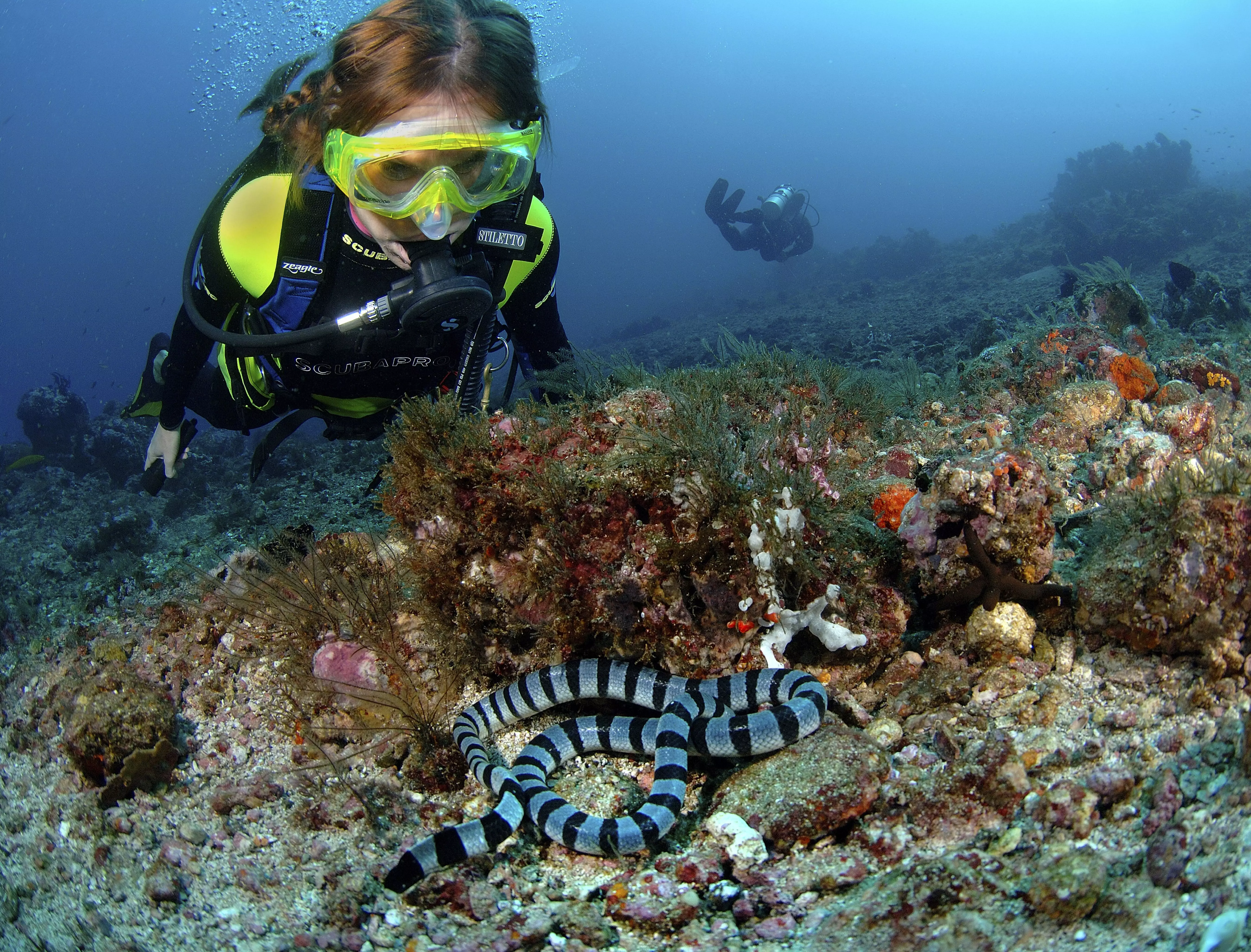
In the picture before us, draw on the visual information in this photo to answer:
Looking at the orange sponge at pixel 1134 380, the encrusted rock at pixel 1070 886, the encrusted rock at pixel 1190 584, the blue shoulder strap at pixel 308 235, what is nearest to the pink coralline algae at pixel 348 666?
the blue shoulder strap at pixel 308 235

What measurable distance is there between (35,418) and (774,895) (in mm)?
20751

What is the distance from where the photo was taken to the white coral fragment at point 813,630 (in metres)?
2.77

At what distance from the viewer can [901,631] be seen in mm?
2852

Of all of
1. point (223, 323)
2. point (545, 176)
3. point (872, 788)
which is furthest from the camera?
point (545, 176)

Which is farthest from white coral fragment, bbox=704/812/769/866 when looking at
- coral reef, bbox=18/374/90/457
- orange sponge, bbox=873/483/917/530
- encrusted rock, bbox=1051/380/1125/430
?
coral reef, bbox=18/374/90/457

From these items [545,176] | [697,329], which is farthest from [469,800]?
[545,176]

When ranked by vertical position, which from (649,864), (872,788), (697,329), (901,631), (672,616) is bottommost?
(649,864)

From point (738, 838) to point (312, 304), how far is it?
13.0 ft

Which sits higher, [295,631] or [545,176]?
[545,176]

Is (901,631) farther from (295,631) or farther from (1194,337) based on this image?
(1194,337)

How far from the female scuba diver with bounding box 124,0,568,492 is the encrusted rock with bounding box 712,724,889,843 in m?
2.62

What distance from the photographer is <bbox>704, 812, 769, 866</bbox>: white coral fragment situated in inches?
87.4

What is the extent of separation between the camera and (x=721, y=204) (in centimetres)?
2189

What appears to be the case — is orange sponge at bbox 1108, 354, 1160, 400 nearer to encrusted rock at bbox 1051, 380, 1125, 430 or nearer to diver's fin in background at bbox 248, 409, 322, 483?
encrusted rock at bbox 1051, 380, 1125, 430
